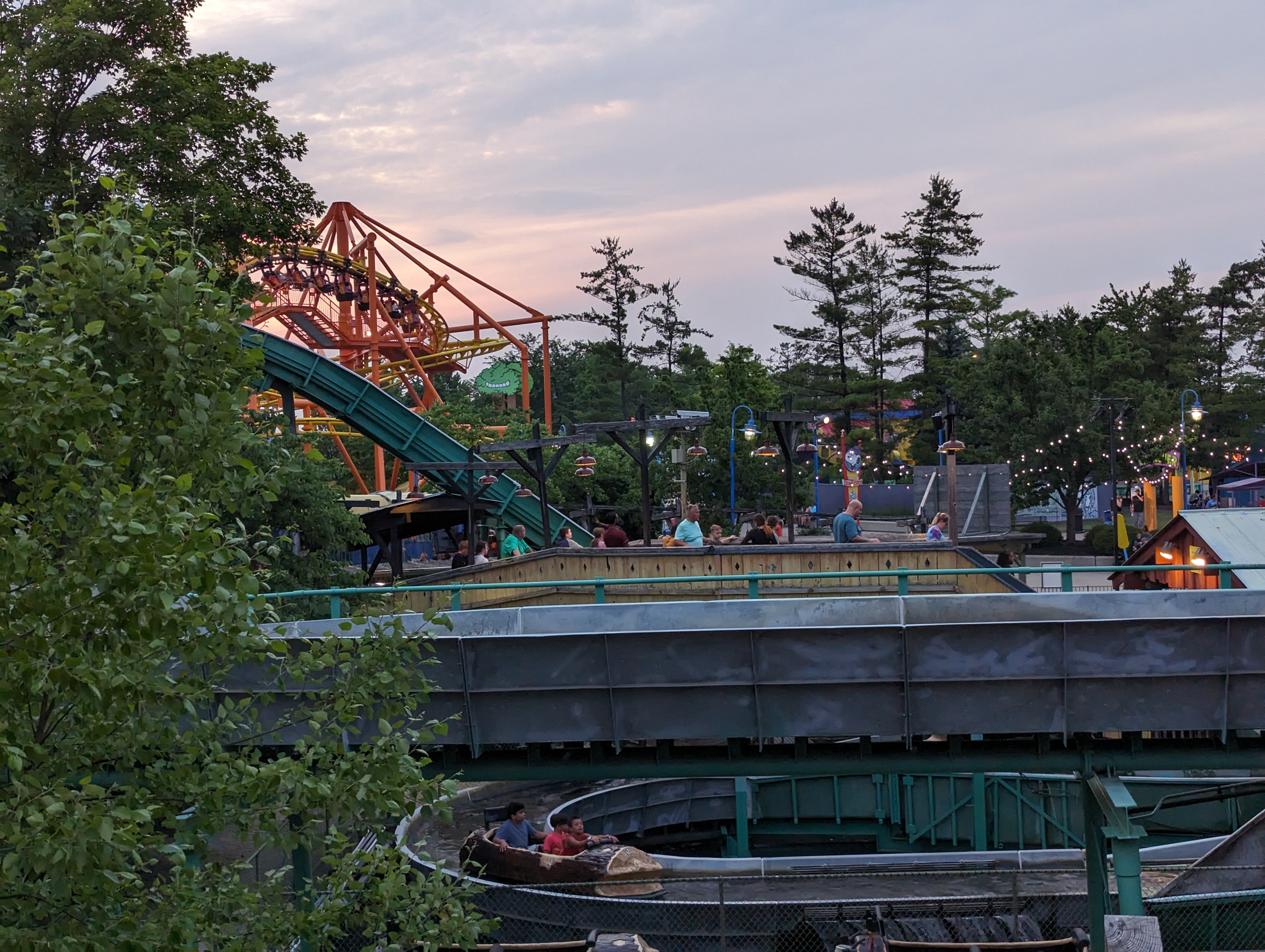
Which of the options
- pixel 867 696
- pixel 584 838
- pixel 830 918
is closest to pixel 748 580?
pixel 867 696

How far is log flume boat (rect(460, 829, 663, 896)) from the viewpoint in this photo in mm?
16562

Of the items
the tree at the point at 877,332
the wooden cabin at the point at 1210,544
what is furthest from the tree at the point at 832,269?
the wooden cabin at the point at 1210,544

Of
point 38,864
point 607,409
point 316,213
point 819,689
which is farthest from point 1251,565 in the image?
point 607,409

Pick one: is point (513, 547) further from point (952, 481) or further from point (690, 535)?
point (952, 481)

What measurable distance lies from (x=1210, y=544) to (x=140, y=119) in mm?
27196

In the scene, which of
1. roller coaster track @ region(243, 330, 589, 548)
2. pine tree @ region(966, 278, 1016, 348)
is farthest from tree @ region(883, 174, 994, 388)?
roller coaster track @ region(243, 330, 589, 548)

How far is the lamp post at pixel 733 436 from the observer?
32009 mm

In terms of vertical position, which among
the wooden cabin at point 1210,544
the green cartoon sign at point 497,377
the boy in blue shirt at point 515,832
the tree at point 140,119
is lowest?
the boy in blue shirt at point 515,832

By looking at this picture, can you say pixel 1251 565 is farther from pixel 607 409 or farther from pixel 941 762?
pixel 607 409

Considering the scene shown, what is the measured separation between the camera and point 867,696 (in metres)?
13.4

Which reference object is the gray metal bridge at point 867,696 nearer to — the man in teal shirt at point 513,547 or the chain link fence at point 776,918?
the chain link fence at point 776,918

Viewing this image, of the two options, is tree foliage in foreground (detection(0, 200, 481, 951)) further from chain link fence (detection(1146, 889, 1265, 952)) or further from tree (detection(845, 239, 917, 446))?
tree (detection(845, 239, 917, 446))

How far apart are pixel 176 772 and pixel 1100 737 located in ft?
37.0

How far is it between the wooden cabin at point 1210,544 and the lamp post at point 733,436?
10.1 metres
